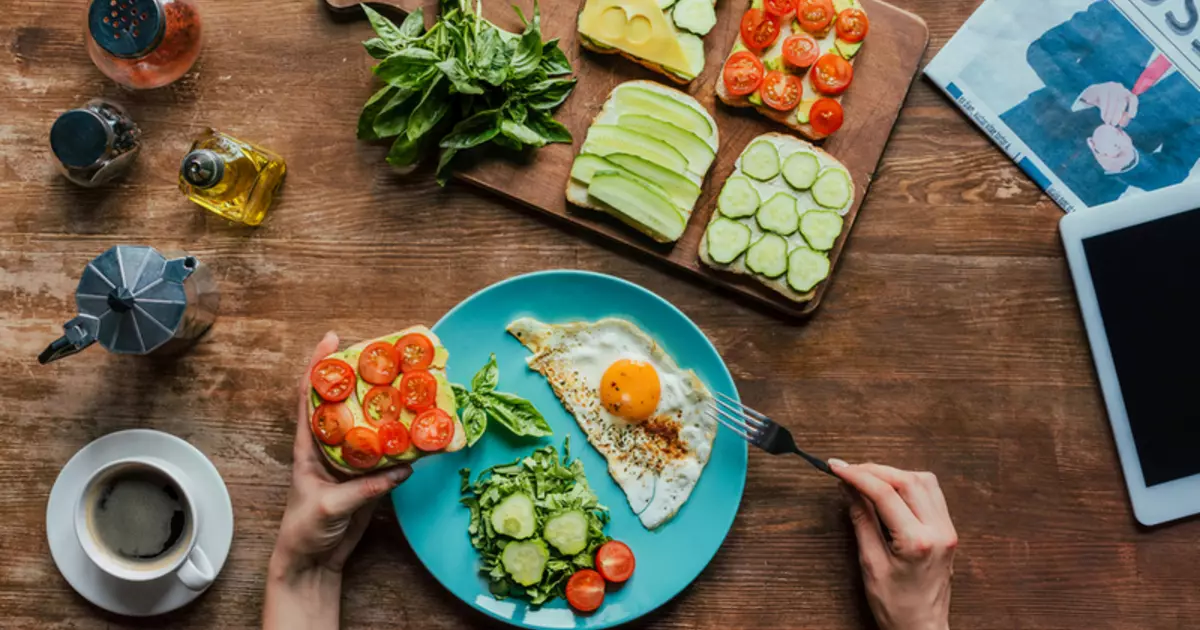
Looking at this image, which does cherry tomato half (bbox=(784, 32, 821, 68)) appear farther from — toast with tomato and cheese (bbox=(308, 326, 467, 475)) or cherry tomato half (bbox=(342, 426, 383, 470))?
cherry tomato half (bbox=(342, 426, 383, 470))

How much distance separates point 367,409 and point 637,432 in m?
1.09

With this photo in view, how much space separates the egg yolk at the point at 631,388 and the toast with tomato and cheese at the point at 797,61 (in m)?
1.20

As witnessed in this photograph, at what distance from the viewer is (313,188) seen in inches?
143

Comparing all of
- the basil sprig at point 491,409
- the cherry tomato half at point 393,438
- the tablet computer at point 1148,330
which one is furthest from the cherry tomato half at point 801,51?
the cherry tomato half at point 393,438

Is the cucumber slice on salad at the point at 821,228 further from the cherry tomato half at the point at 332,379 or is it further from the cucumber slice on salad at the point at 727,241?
the cherry tomato half at the point at 332,379

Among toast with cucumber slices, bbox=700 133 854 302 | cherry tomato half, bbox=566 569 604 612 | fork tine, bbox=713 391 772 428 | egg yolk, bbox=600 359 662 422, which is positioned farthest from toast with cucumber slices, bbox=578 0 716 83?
cherry tomato half, bbox=566 569 604 612

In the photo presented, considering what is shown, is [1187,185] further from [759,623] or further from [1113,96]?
[759,623]

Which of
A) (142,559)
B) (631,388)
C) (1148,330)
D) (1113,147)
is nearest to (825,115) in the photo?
(1113,147)

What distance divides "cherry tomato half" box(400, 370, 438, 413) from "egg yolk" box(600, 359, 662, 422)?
2.34 feet

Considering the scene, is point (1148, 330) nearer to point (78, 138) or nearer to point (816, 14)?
point (816, 14)

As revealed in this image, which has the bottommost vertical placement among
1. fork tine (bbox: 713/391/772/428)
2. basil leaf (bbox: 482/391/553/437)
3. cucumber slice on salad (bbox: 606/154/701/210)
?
basil leaf (bbox: 482/391/553/437)

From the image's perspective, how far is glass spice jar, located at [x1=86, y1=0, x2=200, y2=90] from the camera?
3289mm

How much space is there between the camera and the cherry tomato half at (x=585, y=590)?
3.38 metres

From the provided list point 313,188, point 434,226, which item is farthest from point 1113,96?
point 313,188
